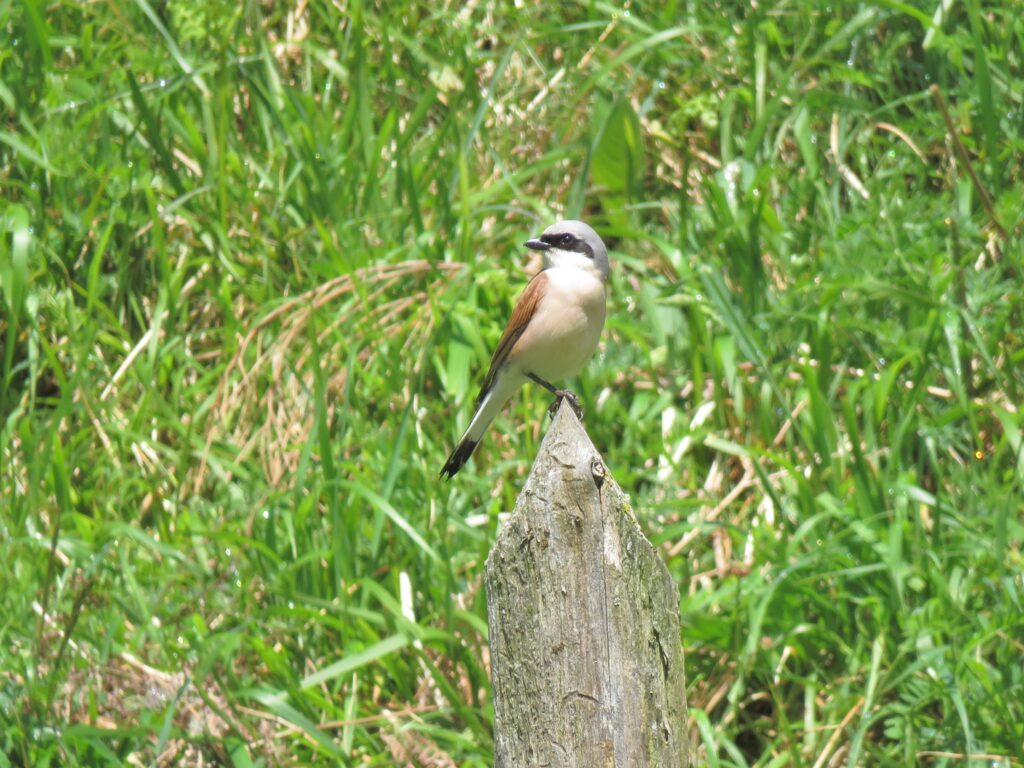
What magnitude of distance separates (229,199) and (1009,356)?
12.7 ft

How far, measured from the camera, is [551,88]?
741 cm

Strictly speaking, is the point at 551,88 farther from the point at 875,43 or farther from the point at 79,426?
the point at 79,426

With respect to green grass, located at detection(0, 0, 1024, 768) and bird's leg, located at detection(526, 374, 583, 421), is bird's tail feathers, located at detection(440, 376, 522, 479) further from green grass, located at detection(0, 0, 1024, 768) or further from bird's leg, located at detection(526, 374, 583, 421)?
green grass, located at detection(0, 0, 1024, 768)

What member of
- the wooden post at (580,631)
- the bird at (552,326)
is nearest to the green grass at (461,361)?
the bird at (552,326)

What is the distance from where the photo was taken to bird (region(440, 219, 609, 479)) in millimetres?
4879

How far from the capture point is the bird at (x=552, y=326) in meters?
4.88

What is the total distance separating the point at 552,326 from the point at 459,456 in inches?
24.9

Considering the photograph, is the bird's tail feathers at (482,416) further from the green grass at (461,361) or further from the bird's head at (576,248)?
the bird's head at (576,248)

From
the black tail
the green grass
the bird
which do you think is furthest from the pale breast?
the green grass

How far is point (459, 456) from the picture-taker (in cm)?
508

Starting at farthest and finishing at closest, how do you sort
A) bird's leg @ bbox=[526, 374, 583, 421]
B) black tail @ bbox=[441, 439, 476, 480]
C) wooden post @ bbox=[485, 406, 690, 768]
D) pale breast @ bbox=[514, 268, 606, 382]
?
black tail @ bbox=[441, 439, 476, 480]
pale breast @ bbox=[514, 268, 606, 382]
bird's leg @ bbox=[526, 374, 583, 421]
wooden post @ bbox=[485, 406, 690, 768]

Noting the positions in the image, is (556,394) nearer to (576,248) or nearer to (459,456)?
(459,456)

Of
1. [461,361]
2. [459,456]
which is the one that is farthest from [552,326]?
[461,361]

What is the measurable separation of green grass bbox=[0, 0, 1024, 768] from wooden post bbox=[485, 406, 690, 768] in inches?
93.9
